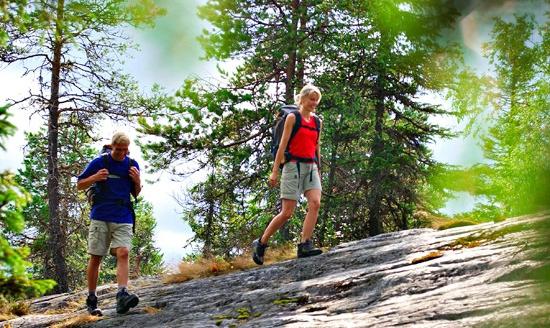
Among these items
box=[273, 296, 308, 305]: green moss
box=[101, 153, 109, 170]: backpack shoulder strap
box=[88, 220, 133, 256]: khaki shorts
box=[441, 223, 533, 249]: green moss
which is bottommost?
box=[273, 296, 308, 305]: green moss

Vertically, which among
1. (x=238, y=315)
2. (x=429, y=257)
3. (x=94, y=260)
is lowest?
(x=238, y=315)

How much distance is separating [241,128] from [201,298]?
1078 centimetres

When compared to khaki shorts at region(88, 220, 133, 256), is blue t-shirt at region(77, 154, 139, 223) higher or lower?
higher

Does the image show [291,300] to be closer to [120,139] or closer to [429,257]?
[429,257]

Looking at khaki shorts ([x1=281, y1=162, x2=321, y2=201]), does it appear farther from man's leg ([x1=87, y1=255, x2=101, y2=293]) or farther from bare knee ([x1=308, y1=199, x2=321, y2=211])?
man's leg ([x1=87, y1=255, x2=101, y2=293])

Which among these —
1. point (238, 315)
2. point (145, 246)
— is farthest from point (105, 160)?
point (145, 246)

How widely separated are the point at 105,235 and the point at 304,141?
284 centimetres

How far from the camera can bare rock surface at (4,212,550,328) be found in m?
3.84

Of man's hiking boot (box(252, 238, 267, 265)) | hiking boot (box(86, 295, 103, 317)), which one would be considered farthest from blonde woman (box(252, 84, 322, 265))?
hiking boot (box(86, 295, 103, 317))

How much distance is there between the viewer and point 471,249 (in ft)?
17.4

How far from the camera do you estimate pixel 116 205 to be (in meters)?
7.05

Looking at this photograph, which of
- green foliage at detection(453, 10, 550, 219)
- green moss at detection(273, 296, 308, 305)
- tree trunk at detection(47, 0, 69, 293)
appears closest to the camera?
green foliage at detection(453, 10, 550, 219)

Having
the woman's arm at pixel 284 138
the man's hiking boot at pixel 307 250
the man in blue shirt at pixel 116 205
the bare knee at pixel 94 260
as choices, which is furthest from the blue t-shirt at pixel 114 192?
the man's hiking boot at pixel 307 250

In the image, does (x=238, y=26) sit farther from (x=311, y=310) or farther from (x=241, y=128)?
(x=311, y=310)
